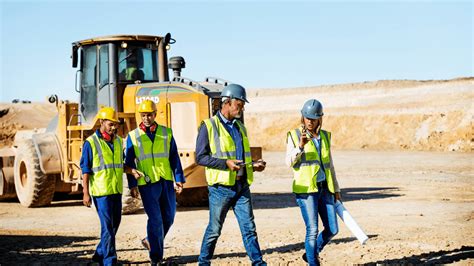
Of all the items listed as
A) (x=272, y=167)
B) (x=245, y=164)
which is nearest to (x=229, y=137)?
(x=245, y=164)

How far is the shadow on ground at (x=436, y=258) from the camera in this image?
29.1 ft

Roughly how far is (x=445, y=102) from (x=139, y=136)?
156 feet

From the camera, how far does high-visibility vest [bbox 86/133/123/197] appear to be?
27.1 feet

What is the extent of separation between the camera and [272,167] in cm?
2998

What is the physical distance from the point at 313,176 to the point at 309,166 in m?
0.12

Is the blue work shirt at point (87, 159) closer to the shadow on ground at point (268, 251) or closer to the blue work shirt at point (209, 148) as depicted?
the blue work shirt at point (209, 148)

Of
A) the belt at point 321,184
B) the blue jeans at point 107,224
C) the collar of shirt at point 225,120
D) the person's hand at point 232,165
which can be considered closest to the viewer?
the person's hand at point 232,165

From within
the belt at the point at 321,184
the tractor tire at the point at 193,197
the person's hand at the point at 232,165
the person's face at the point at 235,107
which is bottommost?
the tractor tire at the point at 193,197

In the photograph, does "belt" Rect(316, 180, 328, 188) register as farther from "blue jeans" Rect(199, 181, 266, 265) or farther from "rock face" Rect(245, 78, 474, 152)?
"rock face" Rect(245, 78, 474, 152)

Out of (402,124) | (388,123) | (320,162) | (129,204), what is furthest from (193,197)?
(388,123)

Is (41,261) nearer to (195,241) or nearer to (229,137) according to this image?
(195,241)

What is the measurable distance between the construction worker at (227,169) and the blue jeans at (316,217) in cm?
56

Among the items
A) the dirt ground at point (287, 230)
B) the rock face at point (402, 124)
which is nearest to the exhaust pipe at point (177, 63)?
the dirt ground at point (287, 230)

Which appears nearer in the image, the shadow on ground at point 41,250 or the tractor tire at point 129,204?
the shadow on ground at point 41,250
